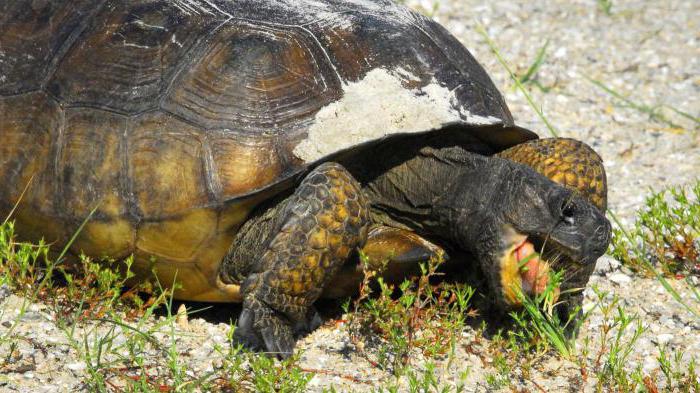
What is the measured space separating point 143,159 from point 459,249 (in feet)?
4.65

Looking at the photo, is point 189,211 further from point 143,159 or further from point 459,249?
point 459,249

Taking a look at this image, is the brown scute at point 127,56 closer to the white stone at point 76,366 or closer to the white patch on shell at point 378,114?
the white patch on shell at point 378,114

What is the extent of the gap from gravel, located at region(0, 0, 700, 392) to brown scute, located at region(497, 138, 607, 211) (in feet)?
1.81

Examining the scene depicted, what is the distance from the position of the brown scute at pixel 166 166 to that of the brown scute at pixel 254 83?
0.09 m

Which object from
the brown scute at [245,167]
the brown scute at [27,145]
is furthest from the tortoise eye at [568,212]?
the brown scute at [27,145]

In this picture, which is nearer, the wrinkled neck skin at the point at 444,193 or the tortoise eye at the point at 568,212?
the tortoise eye at the point at 568,212

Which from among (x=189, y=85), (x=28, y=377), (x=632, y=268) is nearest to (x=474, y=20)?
(x=632, y=268)

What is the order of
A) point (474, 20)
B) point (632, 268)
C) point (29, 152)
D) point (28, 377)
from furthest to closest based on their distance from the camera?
point (474, 20)
point (632, 268)
point (29, 152)
point (28, 377)

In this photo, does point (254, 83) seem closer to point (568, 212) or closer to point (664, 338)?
point (568, 212)

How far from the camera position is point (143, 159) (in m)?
3.66

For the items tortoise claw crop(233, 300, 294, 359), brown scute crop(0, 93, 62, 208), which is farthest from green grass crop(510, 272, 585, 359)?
brown scute crop(0, 93, 62, 208)

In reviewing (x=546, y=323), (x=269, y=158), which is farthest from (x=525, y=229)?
(x=269, y=158)

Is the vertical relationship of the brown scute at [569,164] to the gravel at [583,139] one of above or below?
above

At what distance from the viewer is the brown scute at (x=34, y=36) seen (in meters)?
3.99
